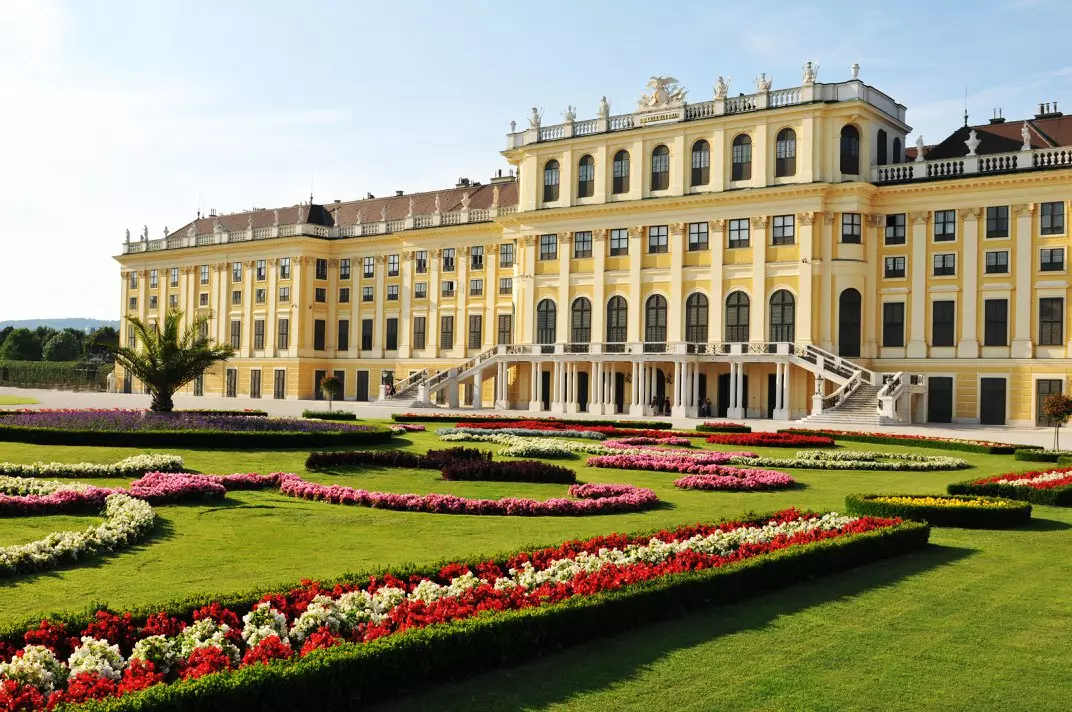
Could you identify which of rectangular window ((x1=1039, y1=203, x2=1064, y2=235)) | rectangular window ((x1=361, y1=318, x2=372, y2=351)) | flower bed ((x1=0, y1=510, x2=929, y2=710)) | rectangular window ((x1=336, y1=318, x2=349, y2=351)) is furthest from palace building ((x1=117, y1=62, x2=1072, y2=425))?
flower bed ((x1=0, y1=510, x2=929, y2=710))

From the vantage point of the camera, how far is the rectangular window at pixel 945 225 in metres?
53.9

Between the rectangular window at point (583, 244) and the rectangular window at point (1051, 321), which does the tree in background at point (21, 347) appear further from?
the rectangular window at point (1051, 321)

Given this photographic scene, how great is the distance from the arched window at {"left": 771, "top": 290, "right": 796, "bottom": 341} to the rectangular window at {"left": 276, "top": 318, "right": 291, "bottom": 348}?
3768 centimetres

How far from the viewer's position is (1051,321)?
5106cm

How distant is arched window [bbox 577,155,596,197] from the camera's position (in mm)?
63906

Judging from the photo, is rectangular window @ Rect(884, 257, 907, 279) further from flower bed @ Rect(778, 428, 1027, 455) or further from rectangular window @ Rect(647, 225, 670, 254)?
flower bed @ Rect(778, 428, 1027, 455)

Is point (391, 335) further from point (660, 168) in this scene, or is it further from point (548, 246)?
point (660, 168)

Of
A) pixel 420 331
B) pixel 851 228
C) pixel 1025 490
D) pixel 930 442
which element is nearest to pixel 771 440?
pixel 930 442

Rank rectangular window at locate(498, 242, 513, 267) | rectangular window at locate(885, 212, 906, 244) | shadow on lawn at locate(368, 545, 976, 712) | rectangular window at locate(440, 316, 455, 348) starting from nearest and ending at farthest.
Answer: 1. shadow on lawn at locate(368, 545, 976, 712)
2. rectangular window at locate(885, 212, 906, 244)
3. rectangular window at locate(498, 242, 513, 267)
4. rectangular window at locate(440, 316, 455, 348)

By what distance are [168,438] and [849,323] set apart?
39.4 meters

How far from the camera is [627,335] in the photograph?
A: 6178 cm

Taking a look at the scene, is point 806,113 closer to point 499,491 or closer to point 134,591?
point 499,491

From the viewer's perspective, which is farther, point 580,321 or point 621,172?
point 580,321

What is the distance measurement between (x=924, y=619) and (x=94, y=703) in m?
7.67
